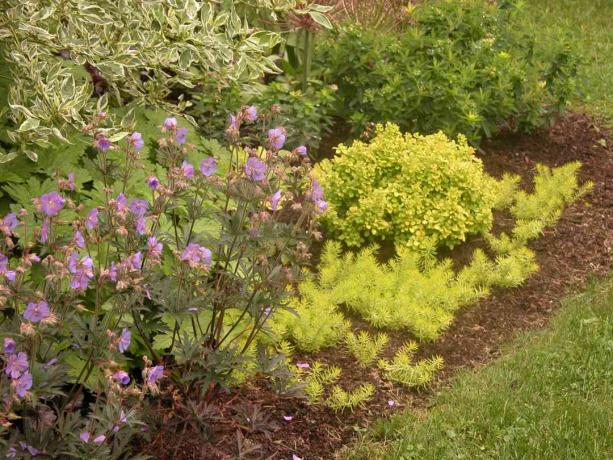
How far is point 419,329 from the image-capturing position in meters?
4.43

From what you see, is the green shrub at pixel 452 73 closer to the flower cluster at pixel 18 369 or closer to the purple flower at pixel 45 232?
the purple flower at pixel 45 232

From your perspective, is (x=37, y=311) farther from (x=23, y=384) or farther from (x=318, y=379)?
(x=318, y=379)

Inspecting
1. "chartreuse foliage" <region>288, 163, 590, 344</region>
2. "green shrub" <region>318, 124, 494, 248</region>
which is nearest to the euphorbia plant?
"chartreuse foliage" <region>288, 163, 590, 344</region>

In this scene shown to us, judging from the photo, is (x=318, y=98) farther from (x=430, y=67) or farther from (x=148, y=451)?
(x=148, y=451)

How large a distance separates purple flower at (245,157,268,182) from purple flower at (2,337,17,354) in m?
0.96

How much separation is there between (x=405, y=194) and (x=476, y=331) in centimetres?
95

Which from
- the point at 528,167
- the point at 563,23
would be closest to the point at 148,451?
the point at 528,167

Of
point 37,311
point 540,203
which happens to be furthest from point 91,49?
point 540,203

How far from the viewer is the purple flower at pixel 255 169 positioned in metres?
3.11

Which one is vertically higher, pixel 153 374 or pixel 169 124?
pixel 169 124

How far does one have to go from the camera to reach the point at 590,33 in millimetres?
9211

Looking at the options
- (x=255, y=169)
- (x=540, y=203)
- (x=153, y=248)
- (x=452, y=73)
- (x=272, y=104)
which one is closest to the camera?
(x=153, y=248)

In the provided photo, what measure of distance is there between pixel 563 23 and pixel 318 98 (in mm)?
4146

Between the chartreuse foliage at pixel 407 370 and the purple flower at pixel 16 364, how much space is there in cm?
196
